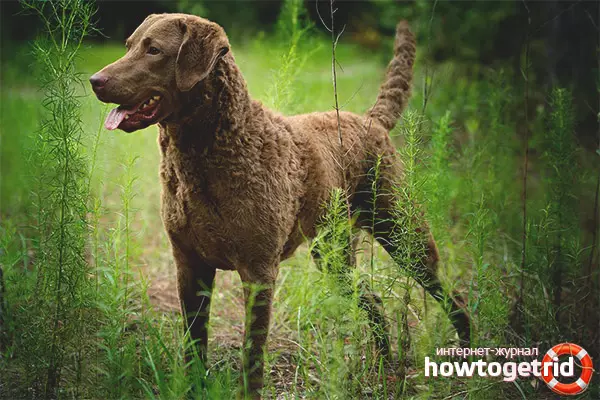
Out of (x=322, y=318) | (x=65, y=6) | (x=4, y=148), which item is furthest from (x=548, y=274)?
(x=4, y=148)

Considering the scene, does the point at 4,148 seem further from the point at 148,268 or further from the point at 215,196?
the point at 215,196

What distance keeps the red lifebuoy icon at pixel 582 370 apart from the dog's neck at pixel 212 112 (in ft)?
7.22

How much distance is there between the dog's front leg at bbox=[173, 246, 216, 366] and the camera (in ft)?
11.1

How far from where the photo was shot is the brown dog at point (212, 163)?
301 cm

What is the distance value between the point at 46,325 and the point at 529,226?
2.69 metres

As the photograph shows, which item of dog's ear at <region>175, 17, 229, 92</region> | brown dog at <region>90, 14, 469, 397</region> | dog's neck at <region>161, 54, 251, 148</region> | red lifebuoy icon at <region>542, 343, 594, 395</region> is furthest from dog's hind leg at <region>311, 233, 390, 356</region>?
dog's ear at <region>175, 17, 229, 92</region>

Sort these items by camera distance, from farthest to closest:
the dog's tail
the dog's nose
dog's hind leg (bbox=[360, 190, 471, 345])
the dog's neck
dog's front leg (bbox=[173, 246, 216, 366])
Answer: the dog's tail < dog's hind leg (bbox=[360, 190, 471, 345]) < dog's front leg (bbox=[173, 246, 216, 366]) < the dog's neck < the dog's nose

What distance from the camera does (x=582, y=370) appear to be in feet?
12.1

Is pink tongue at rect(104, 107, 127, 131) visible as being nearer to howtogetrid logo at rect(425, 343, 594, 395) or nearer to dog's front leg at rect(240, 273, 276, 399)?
dog's front leg at rect(240, 273, 276, 399)

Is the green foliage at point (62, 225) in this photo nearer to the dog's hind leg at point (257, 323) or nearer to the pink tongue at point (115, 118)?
the pink tongue at point (115, 118)

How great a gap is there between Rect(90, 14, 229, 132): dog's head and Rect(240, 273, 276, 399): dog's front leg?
0.94m

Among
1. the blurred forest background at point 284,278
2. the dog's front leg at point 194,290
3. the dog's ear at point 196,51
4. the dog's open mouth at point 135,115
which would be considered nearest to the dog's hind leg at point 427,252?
the blurred forest background at point 284,278

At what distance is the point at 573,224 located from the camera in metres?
4.05

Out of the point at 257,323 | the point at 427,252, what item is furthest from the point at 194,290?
the point at 427,252
